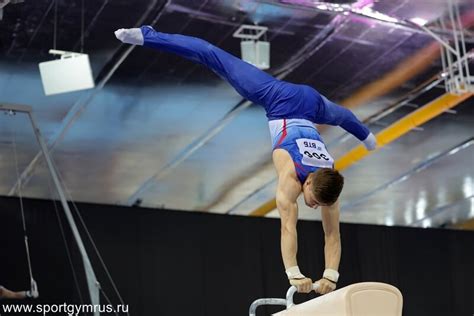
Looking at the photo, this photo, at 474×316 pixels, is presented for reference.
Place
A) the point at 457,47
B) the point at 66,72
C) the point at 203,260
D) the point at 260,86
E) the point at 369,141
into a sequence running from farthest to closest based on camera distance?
the point at 203,260 → the point at 457,47 → the point at 66,72 → the point at 369,141 → the point at 260,86

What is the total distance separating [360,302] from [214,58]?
7.20 ft

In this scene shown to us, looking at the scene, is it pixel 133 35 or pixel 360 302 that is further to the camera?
pixel 133 35

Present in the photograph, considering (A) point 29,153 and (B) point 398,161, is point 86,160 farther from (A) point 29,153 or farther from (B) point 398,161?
(B) point 398,161

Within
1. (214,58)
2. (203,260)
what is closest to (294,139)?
(214,58)

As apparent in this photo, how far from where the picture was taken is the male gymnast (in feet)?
15.8

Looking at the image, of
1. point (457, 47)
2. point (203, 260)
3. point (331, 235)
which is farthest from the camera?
point (203, 260)

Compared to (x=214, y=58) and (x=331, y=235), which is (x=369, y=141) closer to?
(x=331, y=235)

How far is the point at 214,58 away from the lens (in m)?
5.54

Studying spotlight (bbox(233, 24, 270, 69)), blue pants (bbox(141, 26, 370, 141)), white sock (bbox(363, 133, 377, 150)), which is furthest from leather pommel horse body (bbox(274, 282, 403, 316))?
spotlight (bbox(233, 24, 270, 69))

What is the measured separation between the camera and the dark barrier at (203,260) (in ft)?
37.9

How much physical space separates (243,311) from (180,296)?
34.2 inches

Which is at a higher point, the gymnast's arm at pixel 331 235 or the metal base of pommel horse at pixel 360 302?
the gymnast's arm at pixel 331 235

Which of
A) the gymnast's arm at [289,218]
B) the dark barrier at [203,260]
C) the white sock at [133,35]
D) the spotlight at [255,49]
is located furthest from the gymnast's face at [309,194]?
the dark barrier at [203,260]

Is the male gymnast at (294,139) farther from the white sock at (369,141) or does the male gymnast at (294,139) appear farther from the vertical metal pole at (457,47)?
the vertical metal pole at (457,47)
